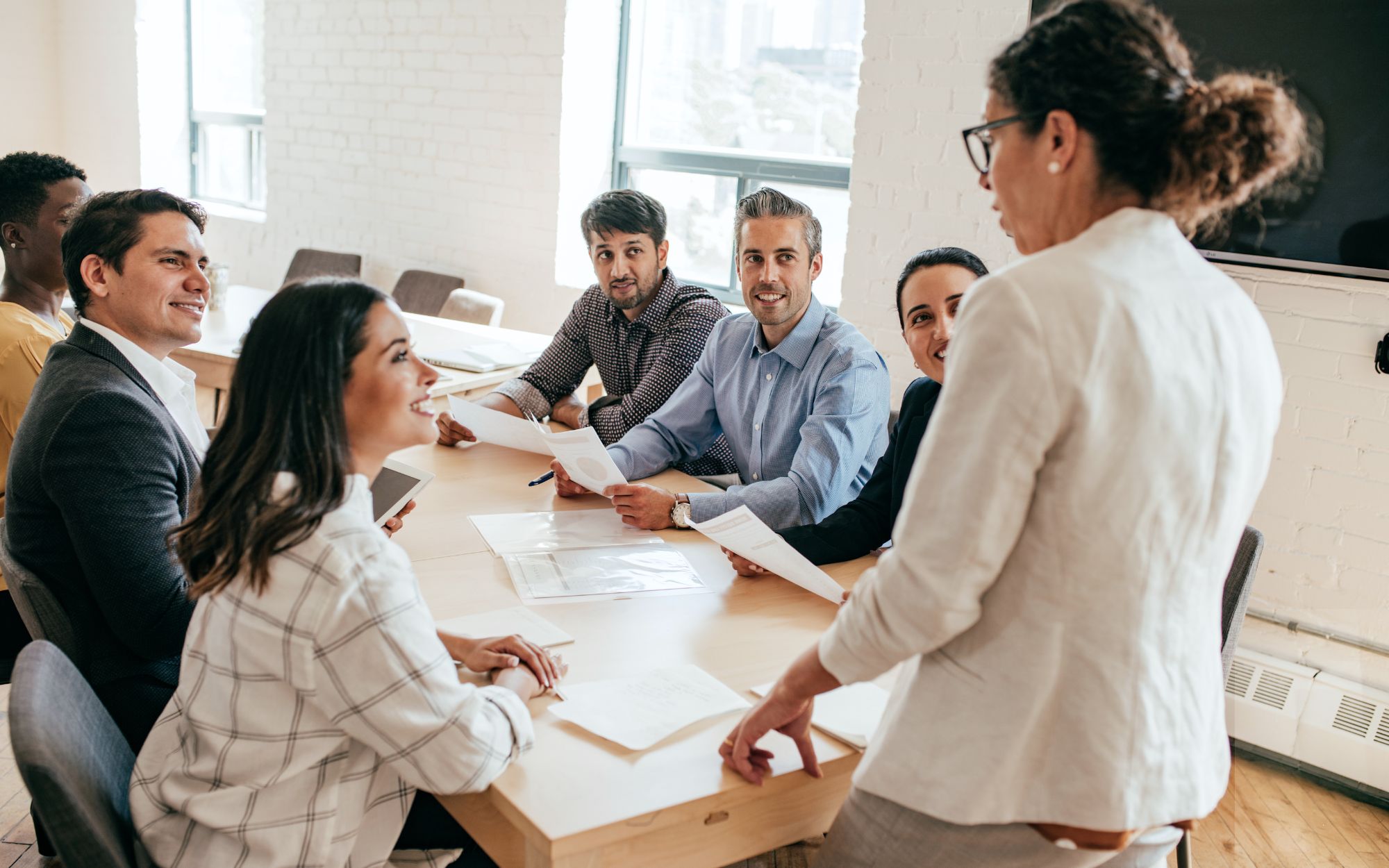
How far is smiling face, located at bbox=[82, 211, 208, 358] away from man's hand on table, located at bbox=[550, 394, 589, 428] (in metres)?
1.23

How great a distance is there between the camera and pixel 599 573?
1.73 meters

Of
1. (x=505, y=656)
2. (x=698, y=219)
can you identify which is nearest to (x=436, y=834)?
(x=505, y=656)

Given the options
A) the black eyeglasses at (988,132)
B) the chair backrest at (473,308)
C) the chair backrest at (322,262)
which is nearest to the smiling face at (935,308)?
the black eyeglasses at (988,132)

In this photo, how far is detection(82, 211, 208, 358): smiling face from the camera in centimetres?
177

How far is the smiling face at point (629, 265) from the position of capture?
114 inches

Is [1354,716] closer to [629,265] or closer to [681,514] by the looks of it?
[681,514]

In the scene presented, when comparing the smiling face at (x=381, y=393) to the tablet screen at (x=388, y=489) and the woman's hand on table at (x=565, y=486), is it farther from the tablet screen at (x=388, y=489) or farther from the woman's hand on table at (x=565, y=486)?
the woman's hand on table at (x=565, y=486)

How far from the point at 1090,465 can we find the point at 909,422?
105cm

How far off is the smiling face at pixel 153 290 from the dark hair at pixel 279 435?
0.74 meters

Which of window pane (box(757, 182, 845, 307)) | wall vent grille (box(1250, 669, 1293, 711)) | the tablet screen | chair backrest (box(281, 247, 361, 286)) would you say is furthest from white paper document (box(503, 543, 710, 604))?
chair backrest (box(281, 247, 361, 286))

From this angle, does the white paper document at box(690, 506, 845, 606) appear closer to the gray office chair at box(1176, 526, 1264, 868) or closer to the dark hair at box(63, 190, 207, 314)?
the gray office chair at box(1176, 526, 1264, 868)

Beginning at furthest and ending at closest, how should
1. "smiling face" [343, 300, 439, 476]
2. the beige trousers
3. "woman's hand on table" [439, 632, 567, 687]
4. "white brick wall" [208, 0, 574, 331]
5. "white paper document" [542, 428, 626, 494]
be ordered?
"white brick wall" [208, 0, 574, 331] → "white paper document" [542, 428, 626, 494] → "woman's hand on table" [439, 632, 567, 687] → "smiling face" [343, 300, 439, 476] → the beige trousers

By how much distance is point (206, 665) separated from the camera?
1148mm

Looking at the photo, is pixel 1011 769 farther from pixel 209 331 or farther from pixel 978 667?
pixel 209 331
